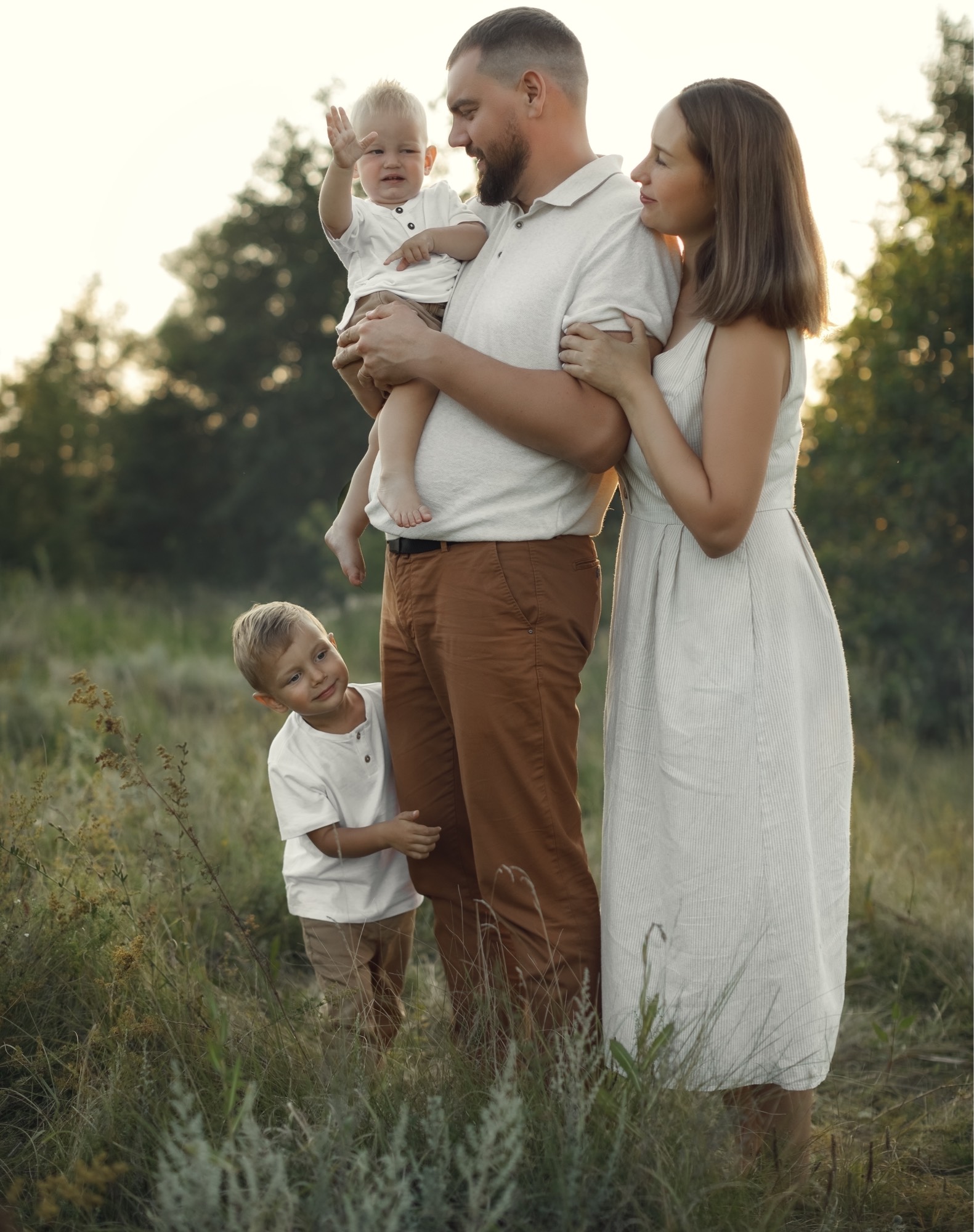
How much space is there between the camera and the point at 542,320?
8.20 feet

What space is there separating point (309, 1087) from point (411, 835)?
635 millimetres

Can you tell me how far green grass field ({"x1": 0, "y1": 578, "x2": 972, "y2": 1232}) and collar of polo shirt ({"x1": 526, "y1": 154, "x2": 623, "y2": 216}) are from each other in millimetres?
1546

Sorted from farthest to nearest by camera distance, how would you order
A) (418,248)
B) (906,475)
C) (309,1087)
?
(906,475)
(418,248)
(309,1087)

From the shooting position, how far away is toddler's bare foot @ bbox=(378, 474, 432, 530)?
2.52 meters

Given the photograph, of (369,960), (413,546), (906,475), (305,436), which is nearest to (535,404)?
(413,546)

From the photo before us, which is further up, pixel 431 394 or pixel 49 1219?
pixel 431 394

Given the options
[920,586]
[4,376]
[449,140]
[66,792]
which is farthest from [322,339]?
[449,140]

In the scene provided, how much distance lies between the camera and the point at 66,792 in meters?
4.46

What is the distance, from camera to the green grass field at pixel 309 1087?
1.90 metres

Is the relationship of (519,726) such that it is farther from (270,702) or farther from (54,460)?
(54,460)

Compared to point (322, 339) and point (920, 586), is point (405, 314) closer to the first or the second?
point (920, 586)

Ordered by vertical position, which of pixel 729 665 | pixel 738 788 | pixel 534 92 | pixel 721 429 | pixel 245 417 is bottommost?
pixel 738 788

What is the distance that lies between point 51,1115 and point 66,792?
7.16 feet

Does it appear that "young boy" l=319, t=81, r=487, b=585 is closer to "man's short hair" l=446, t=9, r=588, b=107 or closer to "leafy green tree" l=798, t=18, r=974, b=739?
"man's short hair" l=446, t=9, r=588, b=107
